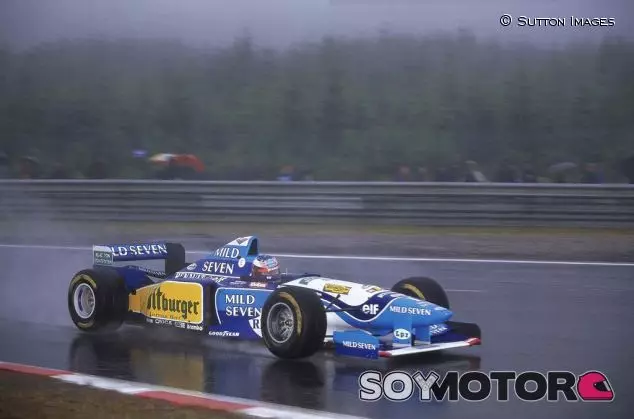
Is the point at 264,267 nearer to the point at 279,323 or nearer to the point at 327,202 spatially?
the point at 279,323

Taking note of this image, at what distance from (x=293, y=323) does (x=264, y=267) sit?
3.94 ft

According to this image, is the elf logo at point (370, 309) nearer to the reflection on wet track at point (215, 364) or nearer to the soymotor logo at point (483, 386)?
the reflection on wet track at point (215, 364)

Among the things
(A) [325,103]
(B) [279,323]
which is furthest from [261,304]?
(A) [325,103]

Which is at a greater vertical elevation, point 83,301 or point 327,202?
point 327,202

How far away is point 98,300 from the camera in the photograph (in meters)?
9.34

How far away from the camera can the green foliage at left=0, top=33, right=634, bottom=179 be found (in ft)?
57.9

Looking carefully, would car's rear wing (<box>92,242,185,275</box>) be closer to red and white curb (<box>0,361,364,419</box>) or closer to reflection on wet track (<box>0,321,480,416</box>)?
reflection on wet track (<box>0,321,480,416</box>)

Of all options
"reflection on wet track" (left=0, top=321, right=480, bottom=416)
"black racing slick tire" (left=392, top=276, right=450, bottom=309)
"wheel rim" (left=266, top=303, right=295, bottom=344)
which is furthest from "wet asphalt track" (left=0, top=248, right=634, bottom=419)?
"black racing slick tire" (left=392, top=276, right=450, bottom=309)

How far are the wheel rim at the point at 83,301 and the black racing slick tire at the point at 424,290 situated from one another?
2.95m

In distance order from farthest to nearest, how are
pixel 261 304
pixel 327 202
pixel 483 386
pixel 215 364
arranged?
pixel 327 202 < pixel 261 304 < pixel 215 364 < pixel 483 386

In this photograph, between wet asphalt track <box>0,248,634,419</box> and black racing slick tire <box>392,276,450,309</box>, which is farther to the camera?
black racing slick tire <box>392,276,450,309</box>

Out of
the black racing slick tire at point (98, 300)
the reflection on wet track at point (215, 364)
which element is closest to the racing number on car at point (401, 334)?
the reflection on wet track at point (215, 364)

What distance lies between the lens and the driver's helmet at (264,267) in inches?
354

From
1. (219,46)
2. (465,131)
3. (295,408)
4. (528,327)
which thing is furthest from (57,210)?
(295,408)
